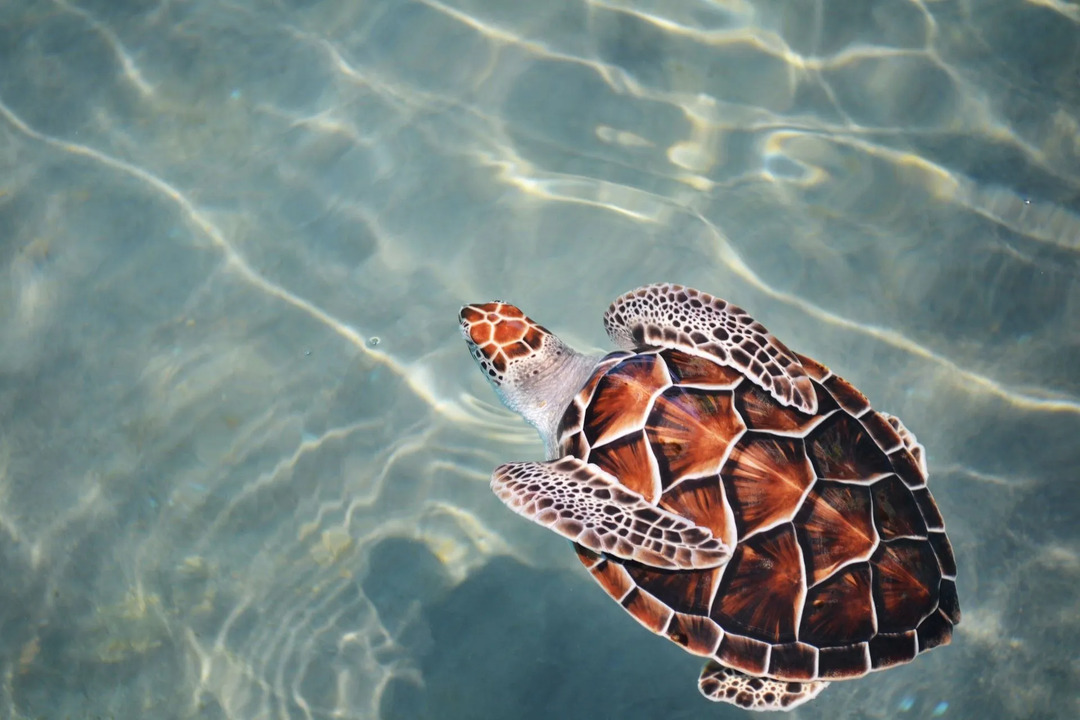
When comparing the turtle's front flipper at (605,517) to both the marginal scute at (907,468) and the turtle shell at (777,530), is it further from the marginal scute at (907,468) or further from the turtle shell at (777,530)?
the marginal scute at (907,468)

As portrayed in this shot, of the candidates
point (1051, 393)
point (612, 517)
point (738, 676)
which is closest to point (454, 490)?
point (612, 517)

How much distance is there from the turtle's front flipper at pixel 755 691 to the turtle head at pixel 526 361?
1215mm

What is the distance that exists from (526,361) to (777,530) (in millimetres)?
1283

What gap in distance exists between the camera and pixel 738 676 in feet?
10.0

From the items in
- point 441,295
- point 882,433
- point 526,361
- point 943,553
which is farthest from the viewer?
point 441,295

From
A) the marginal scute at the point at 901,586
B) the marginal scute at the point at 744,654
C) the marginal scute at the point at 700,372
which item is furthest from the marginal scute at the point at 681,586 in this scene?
the marginal scute at the point at 700,372

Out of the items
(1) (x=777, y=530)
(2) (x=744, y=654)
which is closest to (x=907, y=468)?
(1) (x=777, y=530)

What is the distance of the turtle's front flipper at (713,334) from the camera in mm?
2889

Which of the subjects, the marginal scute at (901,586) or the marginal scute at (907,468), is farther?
the marginal scute at (907,468)

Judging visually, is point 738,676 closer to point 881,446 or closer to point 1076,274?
point 881,446

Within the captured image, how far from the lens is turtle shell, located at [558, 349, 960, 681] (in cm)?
266

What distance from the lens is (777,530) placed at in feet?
8.71

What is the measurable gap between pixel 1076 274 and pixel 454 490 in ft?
12.1

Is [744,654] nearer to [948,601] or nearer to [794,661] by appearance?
[794,661]
